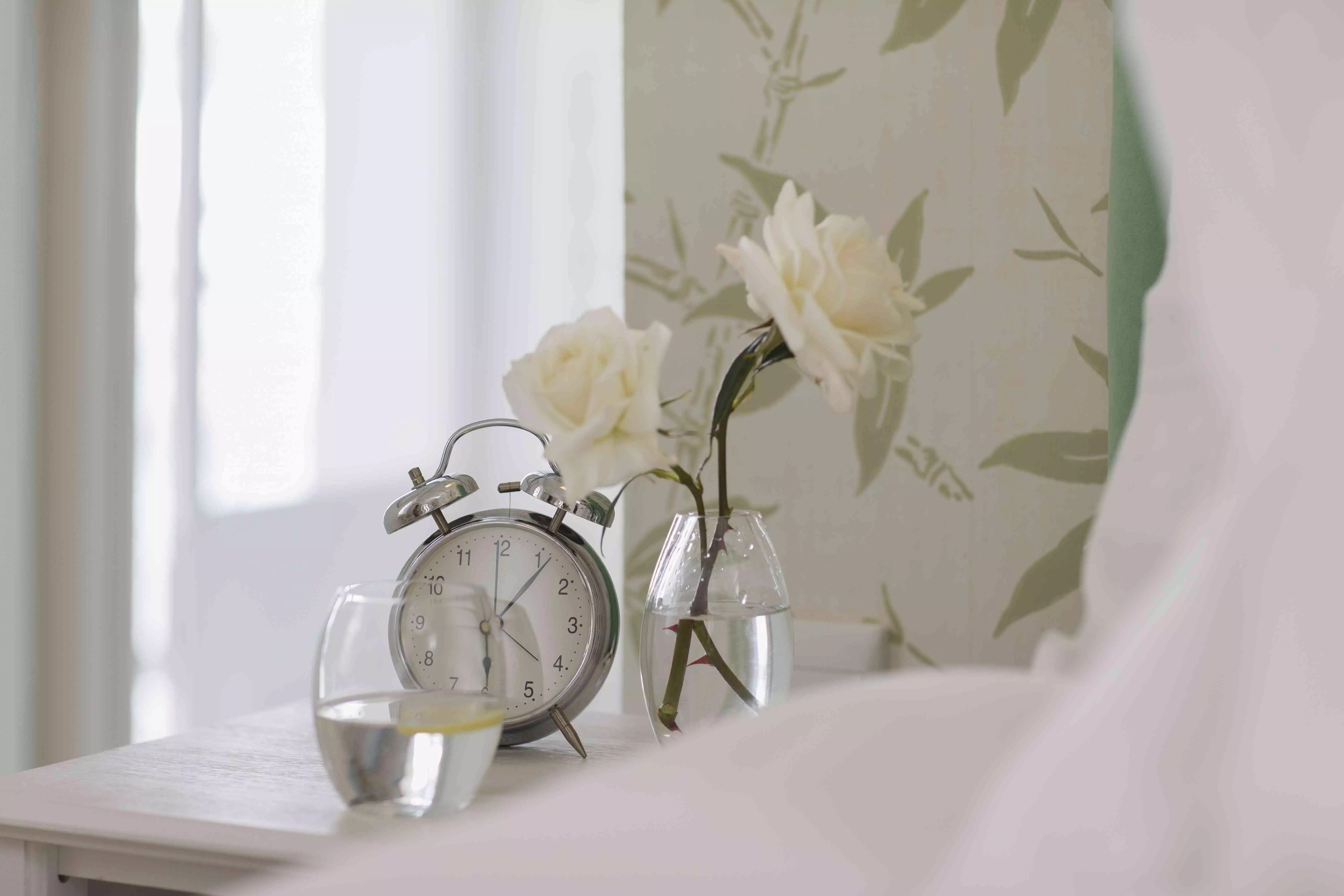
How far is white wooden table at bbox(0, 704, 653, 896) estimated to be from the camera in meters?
0.70

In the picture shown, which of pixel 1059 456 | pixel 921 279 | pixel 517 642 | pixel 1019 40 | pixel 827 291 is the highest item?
pixel 1019 40

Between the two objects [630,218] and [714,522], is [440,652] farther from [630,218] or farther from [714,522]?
[630,218]

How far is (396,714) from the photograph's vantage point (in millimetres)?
656

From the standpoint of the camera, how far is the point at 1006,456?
1656 mm

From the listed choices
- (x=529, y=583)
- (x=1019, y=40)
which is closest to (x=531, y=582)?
(x=529, y=583)

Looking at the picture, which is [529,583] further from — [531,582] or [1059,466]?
[1059,466]

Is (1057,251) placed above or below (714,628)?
above

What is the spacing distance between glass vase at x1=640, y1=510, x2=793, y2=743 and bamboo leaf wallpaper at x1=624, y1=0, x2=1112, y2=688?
0.84 m

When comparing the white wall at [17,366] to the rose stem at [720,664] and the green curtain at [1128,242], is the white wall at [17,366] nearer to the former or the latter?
the rose stem at [720,664]

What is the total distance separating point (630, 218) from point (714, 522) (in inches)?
43.9

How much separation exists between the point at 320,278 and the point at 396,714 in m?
1.63

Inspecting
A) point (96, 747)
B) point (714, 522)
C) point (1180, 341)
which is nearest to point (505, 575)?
point (714, 522)

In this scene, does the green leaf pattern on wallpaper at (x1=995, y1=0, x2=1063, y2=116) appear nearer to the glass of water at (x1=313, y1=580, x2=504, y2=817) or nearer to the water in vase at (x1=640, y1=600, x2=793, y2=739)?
the water in vase at (x1=640, y1=600, x2=793, y2=739)

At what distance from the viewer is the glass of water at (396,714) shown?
65cm
